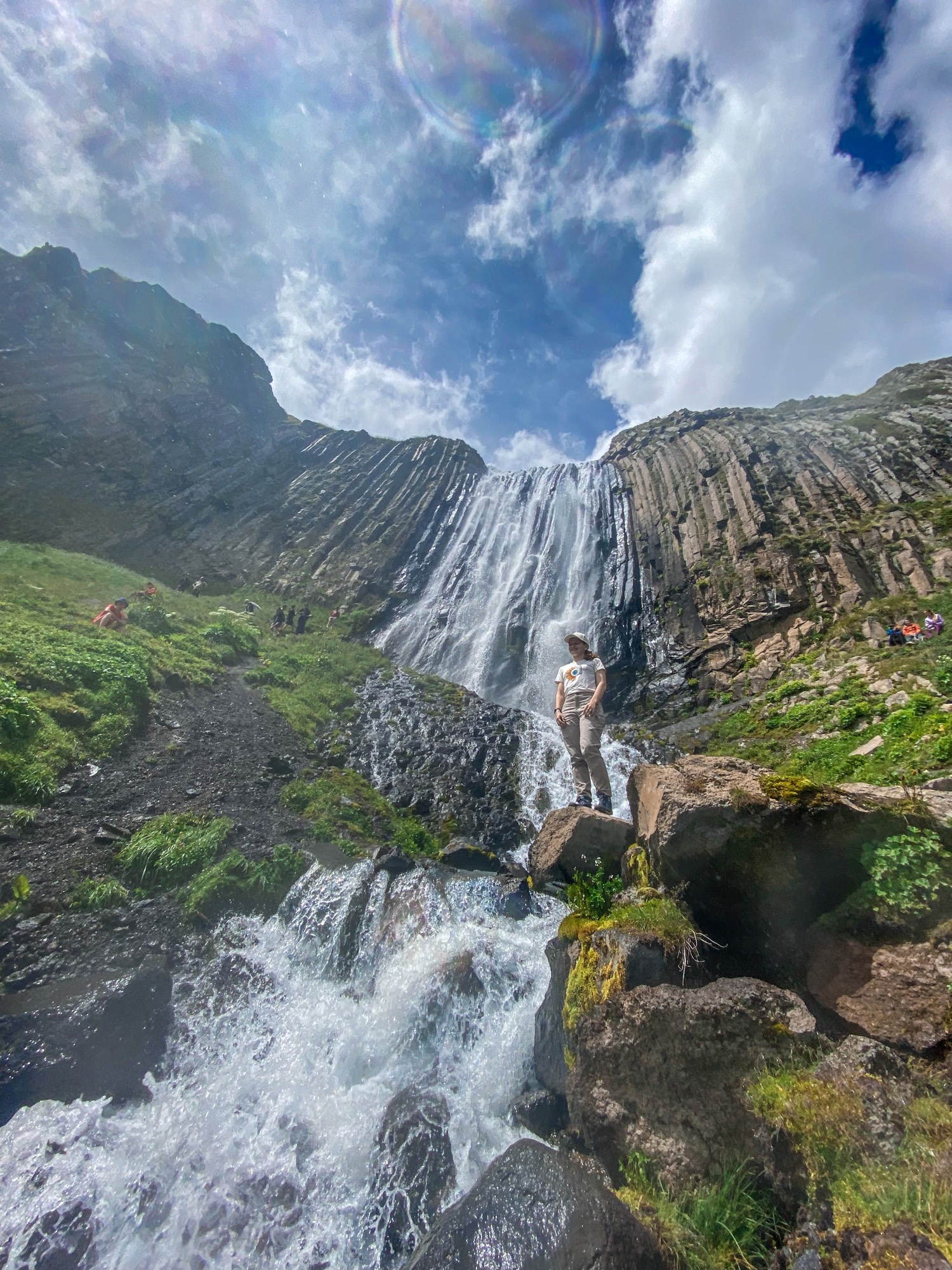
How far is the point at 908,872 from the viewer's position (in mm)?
4625

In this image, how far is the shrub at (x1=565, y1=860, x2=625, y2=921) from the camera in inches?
287

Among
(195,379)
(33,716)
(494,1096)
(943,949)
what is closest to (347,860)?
(494,1096)

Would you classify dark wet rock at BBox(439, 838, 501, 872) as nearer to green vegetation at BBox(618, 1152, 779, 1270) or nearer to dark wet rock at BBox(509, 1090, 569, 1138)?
dark wet rock at BBox(509, 1090, 569, 1138)

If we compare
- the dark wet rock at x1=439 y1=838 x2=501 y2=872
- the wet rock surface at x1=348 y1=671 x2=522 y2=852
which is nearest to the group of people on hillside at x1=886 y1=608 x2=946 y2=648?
the wet rock surface at x1=348 y1=671 x2=522 y2=852

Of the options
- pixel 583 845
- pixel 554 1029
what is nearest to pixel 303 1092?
pixel 554 1029

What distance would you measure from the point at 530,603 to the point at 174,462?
36.1m

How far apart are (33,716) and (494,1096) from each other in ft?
35.0

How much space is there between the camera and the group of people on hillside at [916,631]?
54.0 feet

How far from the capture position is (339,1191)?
5.23 m

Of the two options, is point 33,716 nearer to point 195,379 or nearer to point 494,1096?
point 494,1096

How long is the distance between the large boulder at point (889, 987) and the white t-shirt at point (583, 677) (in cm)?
450

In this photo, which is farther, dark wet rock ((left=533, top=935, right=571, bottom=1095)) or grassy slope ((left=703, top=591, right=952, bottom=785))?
grassy slope ((left=703, top=591, right=952, bottom=785))

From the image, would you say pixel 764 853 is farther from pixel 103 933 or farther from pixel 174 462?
pixel 174 462

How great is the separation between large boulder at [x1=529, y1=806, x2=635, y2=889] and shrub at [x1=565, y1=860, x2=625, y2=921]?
0.63 ft
